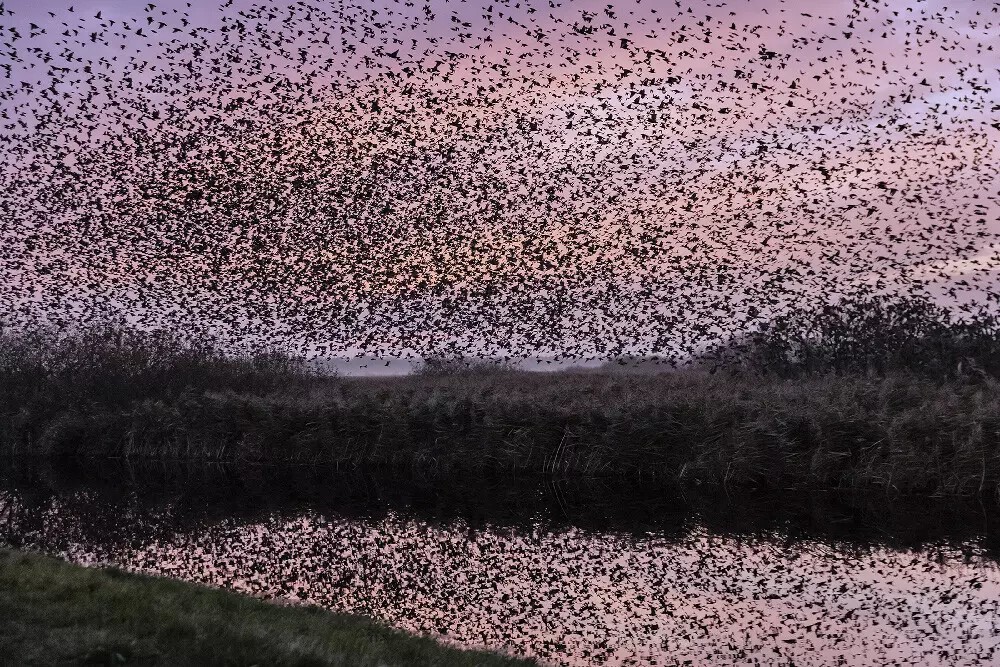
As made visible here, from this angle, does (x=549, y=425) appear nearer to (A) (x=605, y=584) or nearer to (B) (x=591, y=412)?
Answer: (B) (x=591, y=412)

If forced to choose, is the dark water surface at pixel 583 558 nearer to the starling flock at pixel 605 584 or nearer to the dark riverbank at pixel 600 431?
the starling flock at pixel 605 584

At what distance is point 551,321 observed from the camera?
80.6 feet

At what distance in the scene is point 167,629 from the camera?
266 inches

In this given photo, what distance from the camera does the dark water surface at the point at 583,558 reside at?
977 cm

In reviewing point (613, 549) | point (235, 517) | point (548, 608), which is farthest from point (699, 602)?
point (235, 517)

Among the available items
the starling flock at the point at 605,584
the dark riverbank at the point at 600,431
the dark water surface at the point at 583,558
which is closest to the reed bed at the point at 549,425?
the dark riverbank at the point at 600,431

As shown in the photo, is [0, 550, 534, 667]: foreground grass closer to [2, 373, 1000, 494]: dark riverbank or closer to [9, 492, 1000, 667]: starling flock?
[9, 492, 1000, 667]: starling flock

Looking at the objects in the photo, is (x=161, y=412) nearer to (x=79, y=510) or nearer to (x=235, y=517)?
(x=79, y=510)

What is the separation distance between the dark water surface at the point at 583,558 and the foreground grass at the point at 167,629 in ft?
5.31

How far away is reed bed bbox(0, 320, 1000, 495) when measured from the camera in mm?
17188

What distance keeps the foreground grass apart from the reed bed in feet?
37.3

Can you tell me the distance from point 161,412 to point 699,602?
59.2 feet

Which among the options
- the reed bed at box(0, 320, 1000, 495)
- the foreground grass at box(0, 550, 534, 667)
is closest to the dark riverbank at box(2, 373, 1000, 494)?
the reed bed at box(0, 320, 1000, 495)

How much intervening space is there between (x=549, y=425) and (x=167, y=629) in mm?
14001
